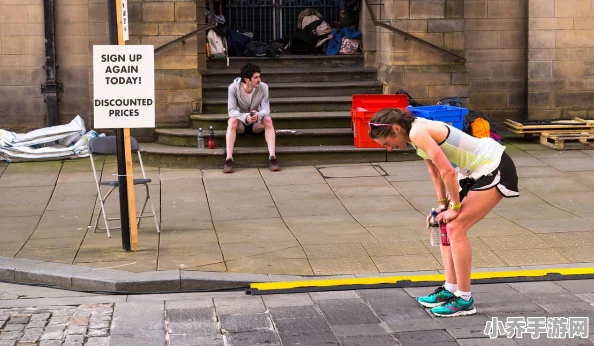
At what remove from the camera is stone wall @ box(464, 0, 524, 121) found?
16.3 metres

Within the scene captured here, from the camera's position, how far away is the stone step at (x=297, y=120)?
1489cm

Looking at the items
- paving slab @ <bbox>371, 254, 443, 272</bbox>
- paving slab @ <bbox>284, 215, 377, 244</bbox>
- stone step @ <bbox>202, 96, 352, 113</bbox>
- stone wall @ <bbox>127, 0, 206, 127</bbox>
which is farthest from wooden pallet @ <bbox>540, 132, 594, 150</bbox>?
paving slab @ <bbox>371, 254, 443, 272</bbox>

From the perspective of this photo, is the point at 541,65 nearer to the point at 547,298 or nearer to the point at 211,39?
the point at 211,39

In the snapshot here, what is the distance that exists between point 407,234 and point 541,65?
7208 mm

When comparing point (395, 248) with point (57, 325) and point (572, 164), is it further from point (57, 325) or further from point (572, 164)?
point (572, 164)

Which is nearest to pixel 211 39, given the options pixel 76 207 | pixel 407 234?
pixel 76 207

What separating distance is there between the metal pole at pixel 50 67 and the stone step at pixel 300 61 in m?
2.52

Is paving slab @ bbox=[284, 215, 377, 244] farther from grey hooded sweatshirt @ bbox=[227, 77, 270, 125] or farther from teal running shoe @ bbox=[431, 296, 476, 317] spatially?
grey hooded sweatshirt @ bbox=[227, 77, 270, 125]

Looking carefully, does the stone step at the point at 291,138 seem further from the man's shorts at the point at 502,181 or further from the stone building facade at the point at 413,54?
the man's shorts at the point at 502,181

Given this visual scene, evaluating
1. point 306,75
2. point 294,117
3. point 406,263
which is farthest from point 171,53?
point 406,263

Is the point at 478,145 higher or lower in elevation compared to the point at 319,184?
higher

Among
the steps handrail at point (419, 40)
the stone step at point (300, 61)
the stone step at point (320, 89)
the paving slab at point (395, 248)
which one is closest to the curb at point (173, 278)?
the paving slab at point (395, 248)

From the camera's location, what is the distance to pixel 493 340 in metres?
6.75

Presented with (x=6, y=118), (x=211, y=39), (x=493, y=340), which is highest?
(x=211, y=39)
